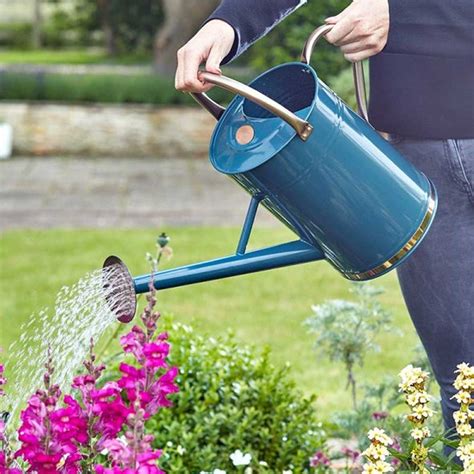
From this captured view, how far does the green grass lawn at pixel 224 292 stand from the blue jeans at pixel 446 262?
189 centimetres

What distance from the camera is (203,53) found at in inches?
65.4

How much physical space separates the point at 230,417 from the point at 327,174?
48.9 inches

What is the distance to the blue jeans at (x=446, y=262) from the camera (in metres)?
1.82

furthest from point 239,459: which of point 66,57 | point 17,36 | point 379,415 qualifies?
point 17,36

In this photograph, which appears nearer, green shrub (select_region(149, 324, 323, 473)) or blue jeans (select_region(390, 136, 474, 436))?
blue jeans (select_region(390, 136, 474, 436))

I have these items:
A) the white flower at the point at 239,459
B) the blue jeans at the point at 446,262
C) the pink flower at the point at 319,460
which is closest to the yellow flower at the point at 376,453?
the blue jeans at the point at 446,262

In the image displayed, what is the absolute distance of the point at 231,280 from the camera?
5625mm

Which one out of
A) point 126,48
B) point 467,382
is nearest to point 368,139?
point 467,382

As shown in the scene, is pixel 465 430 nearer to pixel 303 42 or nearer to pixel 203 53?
pixel 203 53

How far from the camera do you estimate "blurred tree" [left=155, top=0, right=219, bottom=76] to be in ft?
34.3

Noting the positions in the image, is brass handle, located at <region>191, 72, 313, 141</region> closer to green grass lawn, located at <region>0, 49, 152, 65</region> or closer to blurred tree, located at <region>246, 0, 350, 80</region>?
blurred tree, located at <region>246, 0, 350, 80</region>

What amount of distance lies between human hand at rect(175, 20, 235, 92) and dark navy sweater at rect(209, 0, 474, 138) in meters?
0.03

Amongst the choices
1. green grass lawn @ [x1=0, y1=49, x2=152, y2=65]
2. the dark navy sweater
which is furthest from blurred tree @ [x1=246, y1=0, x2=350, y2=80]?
green grass lawn @ [x1=0, y1=49, x2=152, y2=65]

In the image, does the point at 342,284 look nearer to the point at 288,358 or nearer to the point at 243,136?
the point at 288,358
